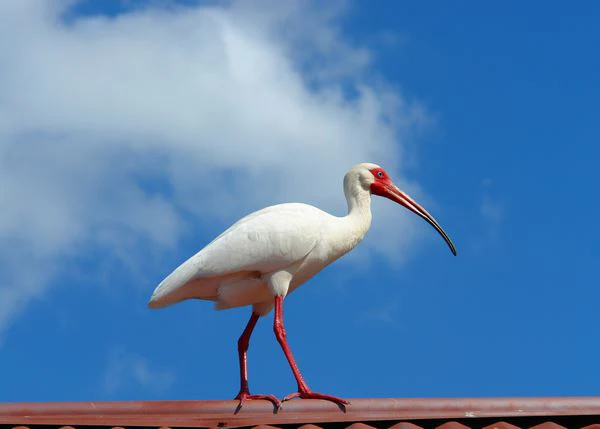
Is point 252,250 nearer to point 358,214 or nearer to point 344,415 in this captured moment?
point 358,214

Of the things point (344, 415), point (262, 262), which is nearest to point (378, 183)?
point (262, 262)

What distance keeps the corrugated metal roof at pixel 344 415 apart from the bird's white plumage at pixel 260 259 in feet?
5.99

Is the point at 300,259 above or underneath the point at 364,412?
above

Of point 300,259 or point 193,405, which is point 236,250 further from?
point 193,405

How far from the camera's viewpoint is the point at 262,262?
744cm

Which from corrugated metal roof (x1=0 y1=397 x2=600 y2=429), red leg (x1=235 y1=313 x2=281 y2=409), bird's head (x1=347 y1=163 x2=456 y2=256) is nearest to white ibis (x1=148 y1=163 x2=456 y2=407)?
red leg (x1=235 y1=313 x2=281 y2=409)

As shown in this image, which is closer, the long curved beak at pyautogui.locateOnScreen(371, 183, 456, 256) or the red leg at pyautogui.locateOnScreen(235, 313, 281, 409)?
the red leg at pyautogui.locateOnScreen(235, 313, 281, 409)

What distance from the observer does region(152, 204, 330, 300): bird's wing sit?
7.39m

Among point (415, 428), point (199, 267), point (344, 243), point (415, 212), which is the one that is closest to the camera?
point (415, 428)

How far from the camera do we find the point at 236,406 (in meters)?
5.67

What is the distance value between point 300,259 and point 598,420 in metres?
2.72

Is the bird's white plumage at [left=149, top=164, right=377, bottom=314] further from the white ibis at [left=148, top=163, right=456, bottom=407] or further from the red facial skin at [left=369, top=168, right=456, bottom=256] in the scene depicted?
the red facial skin at [left=369, top=168, right=456, bottom=256]

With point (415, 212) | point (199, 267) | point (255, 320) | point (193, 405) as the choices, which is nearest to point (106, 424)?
point (193, 405)

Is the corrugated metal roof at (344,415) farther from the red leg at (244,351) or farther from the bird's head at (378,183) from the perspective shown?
the bird's head at (378,183)
